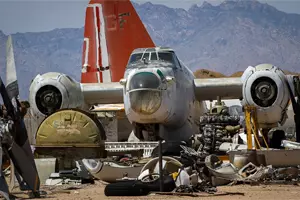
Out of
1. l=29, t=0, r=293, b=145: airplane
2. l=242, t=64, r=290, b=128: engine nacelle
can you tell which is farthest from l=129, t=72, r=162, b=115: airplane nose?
l=242, t=64, r=290, b=128: engine nacelle

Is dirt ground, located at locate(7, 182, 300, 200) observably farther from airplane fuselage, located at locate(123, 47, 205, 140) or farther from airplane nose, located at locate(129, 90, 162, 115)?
airplane fuselage, located at locate(123, 47, 205, 140)

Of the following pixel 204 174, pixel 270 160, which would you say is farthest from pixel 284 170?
pixel 204 174

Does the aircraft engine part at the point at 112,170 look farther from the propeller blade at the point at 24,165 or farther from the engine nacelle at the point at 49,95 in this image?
the engine nacelle at the point at 49,95

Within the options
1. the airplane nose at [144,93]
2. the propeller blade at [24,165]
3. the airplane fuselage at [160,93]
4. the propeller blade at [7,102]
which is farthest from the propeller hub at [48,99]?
the propeller blade at [7,102]

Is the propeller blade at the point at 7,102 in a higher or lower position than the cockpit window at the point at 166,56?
lower

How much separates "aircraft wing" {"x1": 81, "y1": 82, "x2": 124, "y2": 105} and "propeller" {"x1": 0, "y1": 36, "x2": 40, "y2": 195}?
9477 mm

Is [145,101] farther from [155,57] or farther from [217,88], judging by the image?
[217,88]

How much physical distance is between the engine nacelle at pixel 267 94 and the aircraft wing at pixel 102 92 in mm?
4358

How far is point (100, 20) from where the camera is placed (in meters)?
33.5

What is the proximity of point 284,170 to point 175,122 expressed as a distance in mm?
4213

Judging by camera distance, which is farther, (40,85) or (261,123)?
(40,85)

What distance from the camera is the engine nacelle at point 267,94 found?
20.9m

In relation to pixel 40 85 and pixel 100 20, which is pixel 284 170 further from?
pixel 100 20

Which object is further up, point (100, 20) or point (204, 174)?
point (100, 20)
